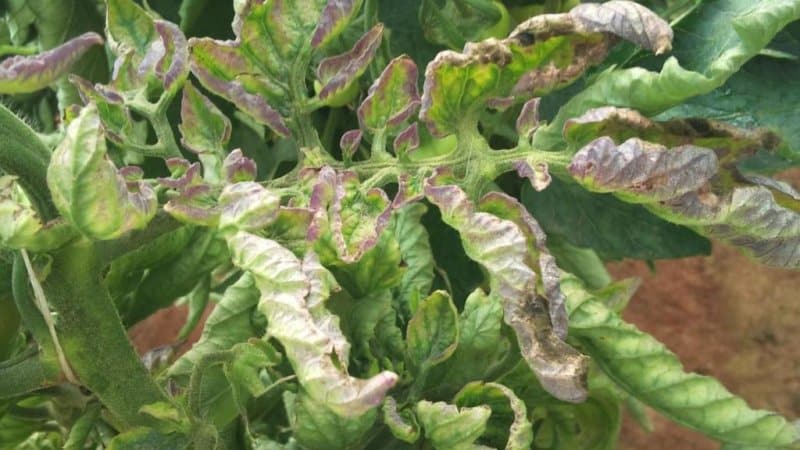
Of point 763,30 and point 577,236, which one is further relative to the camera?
point 577,236

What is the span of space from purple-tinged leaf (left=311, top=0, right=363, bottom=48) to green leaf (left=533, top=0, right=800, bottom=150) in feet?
0.29

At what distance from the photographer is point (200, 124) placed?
0.43 metres

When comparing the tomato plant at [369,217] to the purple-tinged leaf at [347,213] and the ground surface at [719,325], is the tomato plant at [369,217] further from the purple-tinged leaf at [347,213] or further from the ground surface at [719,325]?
the ground surface at [719,325]

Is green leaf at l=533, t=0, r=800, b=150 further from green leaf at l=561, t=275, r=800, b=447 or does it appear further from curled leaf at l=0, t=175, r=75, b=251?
curled leaf at l=0, t=175, r=75, b=251

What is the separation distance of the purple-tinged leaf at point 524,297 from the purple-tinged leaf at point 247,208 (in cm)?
6

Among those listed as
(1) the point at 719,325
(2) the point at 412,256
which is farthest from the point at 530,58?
(1) the point at 719,325

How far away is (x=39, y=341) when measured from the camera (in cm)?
40

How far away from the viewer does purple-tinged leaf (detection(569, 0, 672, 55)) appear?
1.21 feet

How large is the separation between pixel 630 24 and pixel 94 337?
231 mm

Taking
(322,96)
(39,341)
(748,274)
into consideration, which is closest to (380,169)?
(322,96)

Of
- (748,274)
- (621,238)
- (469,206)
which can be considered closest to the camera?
(469,206)

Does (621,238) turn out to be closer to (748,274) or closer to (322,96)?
(322,96)

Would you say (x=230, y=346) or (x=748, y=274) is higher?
(x=230, y=346)

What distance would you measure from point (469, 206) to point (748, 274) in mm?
868
